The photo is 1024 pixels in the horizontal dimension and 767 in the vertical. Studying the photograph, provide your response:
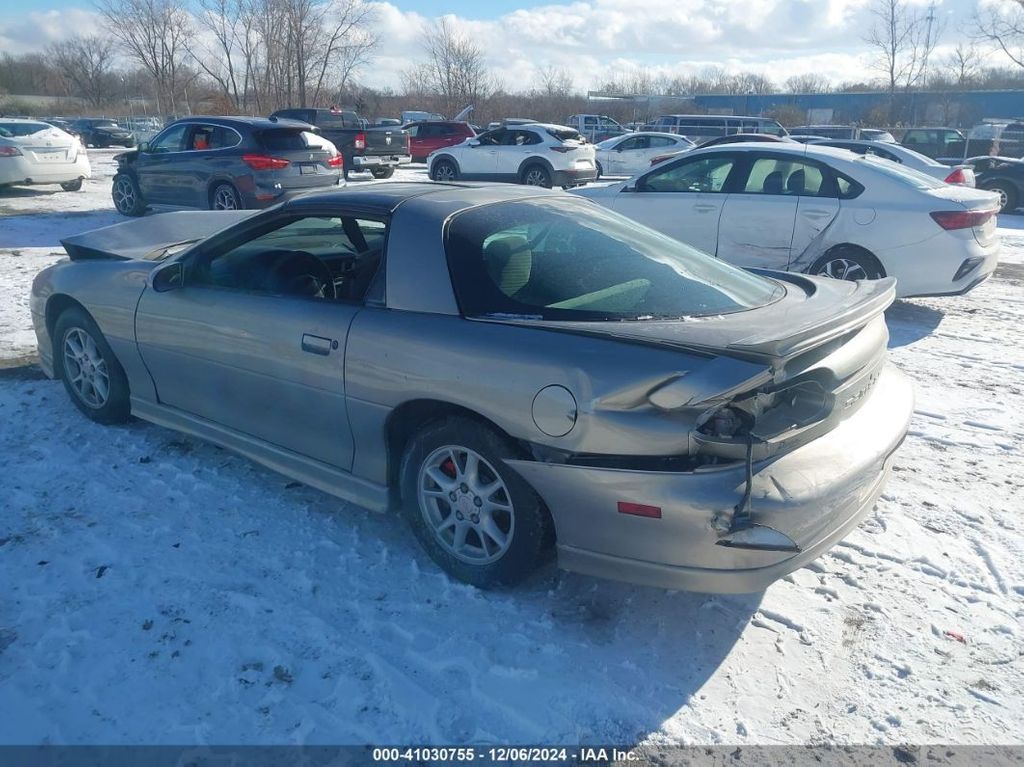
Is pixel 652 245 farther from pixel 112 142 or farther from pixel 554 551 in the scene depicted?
pixel 112 142

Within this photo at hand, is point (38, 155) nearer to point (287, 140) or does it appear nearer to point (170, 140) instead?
point (170, 140)

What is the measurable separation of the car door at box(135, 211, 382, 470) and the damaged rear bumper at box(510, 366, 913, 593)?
41.4 inches

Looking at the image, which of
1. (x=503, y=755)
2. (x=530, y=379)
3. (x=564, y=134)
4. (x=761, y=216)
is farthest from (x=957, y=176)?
(x=503, y=755)

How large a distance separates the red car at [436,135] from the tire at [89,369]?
22.8 m

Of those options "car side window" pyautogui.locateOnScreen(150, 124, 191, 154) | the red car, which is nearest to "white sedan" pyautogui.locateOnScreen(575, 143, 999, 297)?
"car side window" pyautogui.locateOnScreen(150, 124, 191, 154)

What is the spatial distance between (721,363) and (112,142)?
40.1m

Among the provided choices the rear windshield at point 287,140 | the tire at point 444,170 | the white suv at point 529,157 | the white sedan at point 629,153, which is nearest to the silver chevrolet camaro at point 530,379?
the rear windshield at point 287,140

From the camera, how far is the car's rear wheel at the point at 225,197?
11680 mm

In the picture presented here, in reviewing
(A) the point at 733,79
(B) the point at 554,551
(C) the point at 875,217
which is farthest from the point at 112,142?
(A) the point at 733,79

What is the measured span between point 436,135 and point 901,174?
Result: 2097 cm

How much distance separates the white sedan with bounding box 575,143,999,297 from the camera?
22.4 ft

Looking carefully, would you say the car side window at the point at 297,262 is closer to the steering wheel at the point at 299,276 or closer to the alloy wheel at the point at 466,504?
the steering wheel at the point at 299,276

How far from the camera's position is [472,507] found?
306 centimetres

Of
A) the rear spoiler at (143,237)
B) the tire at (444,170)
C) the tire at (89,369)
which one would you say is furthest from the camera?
the tire at (444,170)
